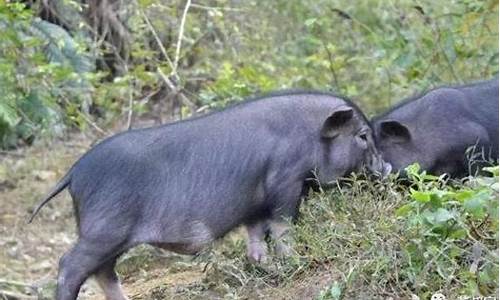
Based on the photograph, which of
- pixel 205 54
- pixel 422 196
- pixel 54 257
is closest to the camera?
pixel 422 196

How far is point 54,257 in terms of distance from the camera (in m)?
9.31

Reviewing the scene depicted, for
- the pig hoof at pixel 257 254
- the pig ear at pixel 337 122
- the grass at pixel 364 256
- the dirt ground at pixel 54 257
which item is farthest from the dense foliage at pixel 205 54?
the pig hoof at pixel 257 254

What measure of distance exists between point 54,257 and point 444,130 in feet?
10.9

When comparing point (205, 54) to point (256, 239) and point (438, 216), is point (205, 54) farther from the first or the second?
point (438, 216)

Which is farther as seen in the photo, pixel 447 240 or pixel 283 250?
pixel 283 250

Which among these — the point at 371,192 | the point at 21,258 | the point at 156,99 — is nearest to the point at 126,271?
the point at 21,258

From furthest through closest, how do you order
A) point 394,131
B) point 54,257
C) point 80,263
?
point 54,257 → point 394,131 → point 80,263

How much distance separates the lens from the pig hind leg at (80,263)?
6.08 m

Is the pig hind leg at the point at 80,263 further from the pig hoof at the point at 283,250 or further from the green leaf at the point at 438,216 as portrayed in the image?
the green leaf at the point at 438,216

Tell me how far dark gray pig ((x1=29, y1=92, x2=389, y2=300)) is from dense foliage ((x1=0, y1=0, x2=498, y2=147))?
5.23 ft

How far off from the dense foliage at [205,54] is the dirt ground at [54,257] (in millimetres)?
297

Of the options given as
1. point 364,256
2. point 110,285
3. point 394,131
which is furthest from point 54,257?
point 364,256

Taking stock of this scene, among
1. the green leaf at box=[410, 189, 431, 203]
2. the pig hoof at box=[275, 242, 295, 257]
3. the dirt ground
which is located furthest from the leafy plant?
the pig hoof at box=[275, 242, 295, 257]

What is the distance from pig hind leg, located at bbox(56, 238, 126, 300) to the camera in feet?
19.9
